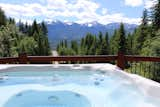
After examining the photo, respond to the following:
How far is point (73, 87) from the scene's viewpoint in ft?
12.9

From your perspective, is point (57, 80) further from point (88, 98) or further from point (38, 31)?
point (38, 31)

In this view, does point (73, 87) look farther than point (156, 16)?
No

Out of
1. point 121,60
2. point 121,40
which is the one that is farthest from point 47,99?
point 121,40

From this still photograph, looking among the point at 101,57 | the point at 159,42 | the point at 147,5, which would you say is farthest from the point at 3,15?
the point at 101,57

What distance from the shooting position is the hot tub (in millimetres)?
3129

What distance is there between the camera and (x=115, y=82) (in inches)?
154

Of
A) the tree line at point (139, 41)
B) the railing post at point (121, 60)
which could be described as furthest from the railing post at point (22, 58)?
the tree line at point (139, 41)

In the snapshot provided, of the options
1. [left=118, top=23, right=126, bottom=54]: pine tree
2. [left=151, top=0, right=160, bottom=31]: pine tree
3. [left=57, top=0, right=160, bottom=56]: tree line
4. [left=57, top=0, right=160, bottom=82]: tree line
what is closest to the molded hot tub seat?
[left=57, top=0, right=160, bottom=82]: tree line

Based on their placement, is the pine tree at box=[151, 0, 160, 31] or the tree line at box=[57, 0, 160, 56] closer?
the tree line at box=[57, 0, 160, 56]

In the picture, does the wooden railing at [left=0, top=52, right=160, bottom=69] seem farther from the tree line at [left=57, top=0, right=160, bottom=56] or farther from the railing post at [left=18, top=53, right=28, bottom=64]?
the tree line at [left=57, top=0, right=160, bottom=56]

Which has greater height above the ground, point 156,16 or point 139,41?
point 156,16

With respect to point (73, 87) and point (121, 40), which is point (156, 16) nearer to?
point (121, 40)

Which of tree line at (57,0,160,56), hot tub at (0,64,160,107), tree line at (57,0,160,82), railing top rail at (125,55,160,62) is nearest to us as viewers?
hot tub at (0,64,160,107)

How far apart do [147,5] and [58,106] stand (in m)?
23.3
